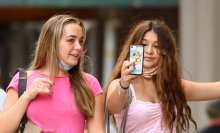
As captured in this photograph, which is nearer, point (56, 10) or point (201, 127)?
point (201, 127)

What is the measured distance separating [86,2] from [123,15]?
79 cm

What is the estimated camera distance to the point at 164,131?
2.99 metres

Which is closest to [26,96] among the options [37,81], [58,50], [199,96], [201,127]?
[37,81]

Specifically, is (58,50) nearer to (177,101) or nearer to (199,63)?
(177,101)

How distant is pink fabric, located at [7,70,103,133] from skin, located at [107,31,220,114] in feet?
1.05

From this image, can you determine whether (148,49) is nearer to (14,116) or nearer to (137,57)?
(137,57)

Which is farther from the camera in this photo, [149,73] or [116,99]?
[149,73]

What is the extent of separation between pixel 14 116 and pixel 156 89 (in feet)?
4.34

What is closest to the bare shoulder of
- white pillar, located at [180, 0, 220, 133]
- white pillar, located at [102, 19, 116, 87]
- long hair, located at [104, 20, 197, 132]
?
long hair, located at [104, 20, 197, 132]

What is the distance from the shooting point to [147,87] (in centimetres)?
318

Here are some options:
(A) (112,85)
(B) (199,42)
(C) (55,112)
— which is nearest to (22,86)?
(C) (55,112)

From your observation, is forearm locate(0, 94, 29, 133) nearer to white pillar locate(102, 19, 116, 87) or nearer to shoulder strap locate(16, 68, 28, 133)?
shoulder strap locate(16, 68, 28, 133)

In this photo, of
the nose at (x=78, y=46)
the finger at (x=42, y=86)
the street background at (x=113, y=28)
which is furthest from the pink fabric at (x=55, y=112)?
the street background at (x=113, y=28)

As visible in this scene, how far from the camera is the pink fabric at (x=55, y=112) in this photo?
9.27 ft
